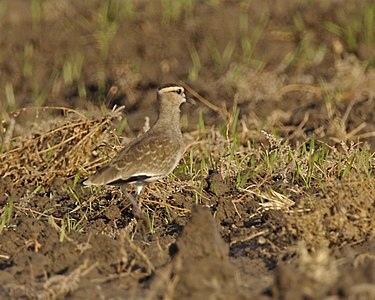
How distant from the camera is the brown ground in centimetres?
573

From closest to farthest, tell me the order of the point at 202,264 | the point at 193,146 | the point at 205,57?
the point at 202,264 → the point at 193,146 → the point at 205,57

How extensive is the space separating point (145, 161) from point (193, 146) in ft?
5.09

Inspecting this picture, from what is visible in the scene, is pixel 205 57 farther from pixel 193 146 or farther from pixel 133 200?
pixel 133 200

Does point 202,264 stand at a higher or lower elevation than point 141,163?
higher

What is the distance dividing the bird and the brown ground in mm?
267

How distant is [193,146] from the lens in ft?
29.6

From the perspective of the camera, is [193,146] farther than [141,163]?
Yes

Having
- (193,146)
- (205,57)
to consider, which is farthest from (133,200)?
(205,57)

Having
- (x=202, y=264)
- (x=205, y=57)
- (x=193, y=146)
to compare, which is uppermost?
(x=202, y=264)

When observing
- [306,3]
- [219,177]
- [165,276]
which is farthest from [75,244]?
[306,3]

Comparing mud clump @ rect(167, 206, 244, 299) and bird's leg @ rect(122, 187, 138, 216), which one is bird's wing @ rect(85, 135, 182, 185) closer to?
bird's leg @ rect(122, 187, 138, 216)

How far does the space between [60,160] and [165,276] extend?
12.3 ft

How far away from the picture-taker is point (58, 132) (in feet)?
28.7

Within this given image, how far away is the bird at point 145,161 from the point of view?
7305mm
